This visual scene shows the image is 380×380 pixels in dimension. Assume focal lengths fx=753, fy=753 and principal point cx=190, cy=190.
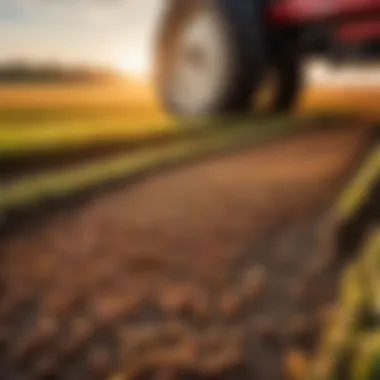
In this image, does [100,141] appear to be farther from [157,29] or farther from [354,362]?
[354,362]

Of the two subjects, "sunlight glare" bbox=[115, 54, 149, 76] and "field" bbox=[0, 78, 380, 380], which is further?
"sunlight glare" bbox=[115, 54, 149, 76]

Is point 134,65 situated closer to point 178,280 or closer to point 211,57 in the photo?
point 211,57

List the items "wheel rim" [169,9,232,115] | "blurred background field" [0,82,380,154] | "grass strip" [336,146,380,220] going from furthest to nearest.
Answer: "wheel rim" [169,9,232,115]
"blurred background field" [0,82,380,154]
"grass strip" [336,146,380,220]

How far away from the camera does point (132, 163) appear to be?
0.73 meters

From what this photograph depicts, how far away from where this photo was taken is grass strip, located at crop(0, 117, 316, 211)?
64 cm

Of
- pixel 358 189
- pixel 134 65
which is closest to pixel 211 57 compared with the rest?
pixel 134 65

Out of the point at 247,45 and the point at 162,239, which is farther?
the point at 247,45

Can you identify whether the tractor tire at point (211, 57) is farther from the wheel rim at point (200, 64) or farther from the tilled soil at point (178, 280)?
the tilled soil at point (178, 280)

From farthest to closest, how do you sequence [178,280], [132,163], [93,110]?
[93,110], [132,163], [178,280]

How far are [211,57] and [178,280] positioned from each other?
0.38m

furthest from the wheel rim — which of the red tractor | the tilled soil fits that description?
the tilled soil

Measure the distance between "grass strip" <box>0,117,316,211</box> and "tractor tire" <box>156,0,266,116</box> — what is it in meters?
0.05

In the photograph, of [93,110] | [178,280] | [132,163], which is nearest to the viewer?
[178,280]

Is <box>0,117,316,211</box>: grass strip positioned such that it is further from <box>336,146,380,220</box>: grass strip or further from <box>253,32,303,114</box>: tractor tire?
<box>336,146,380,220</box>: grass strip
